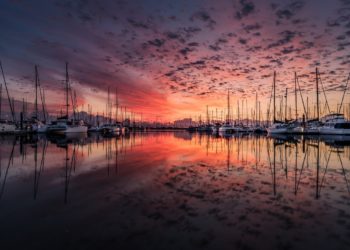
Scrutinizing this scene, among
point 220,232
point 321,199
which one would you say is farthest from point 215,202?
point 321,199

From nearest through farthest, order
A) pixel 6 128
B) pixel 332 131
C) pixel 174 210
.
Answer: pixel 174 210 < pixel 332 131 < pixel 6 128

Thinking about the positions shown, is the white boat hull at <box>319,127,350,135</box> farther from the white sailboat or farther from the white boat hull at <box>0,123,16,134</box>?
the white boat hull at <box>0,123,16,134</box>

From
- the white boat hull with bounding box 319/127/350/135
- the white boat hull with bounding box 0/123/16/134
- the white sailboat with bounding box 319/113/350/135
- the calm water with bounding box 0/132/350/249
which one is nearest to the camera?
the calm water with bounding box 0/132/350/249

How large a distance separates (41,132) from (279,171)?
61.7m

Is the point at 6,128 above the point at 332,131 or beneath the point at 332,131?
above

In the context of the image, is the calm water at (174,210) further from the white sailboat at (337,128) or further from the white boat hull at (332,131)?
the white sailboat at (337,128)

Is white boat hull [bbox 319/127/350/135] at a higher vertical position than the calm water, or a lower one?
higher

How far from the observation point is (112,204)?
699 centimetres

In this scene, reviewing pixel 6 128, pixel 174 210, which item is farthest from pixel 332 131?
pixel 6 128

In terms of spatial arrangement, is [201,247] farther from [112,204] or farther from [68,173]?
[68,173]

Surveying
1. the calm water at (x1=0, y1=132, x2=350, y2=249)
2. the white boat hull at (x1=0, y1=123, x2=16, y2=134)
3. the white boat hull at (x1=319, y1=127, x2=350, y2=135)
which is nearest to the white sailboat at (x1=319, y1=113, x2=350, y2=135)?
the white boat hull at (x1=319, y1=127, x2=350, y2=135)

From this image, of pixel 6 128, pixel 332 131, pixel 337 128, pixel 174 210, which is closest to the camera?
pixel 174 210

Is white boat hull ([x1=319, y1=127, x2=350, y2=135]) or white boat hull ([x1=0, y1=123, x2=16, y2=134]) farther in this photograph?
white boat hull ([x1=0, y1=123, x2=16, y2=134])

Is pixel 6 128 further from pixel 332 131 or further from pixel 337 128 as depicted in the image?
pixel 337 128
